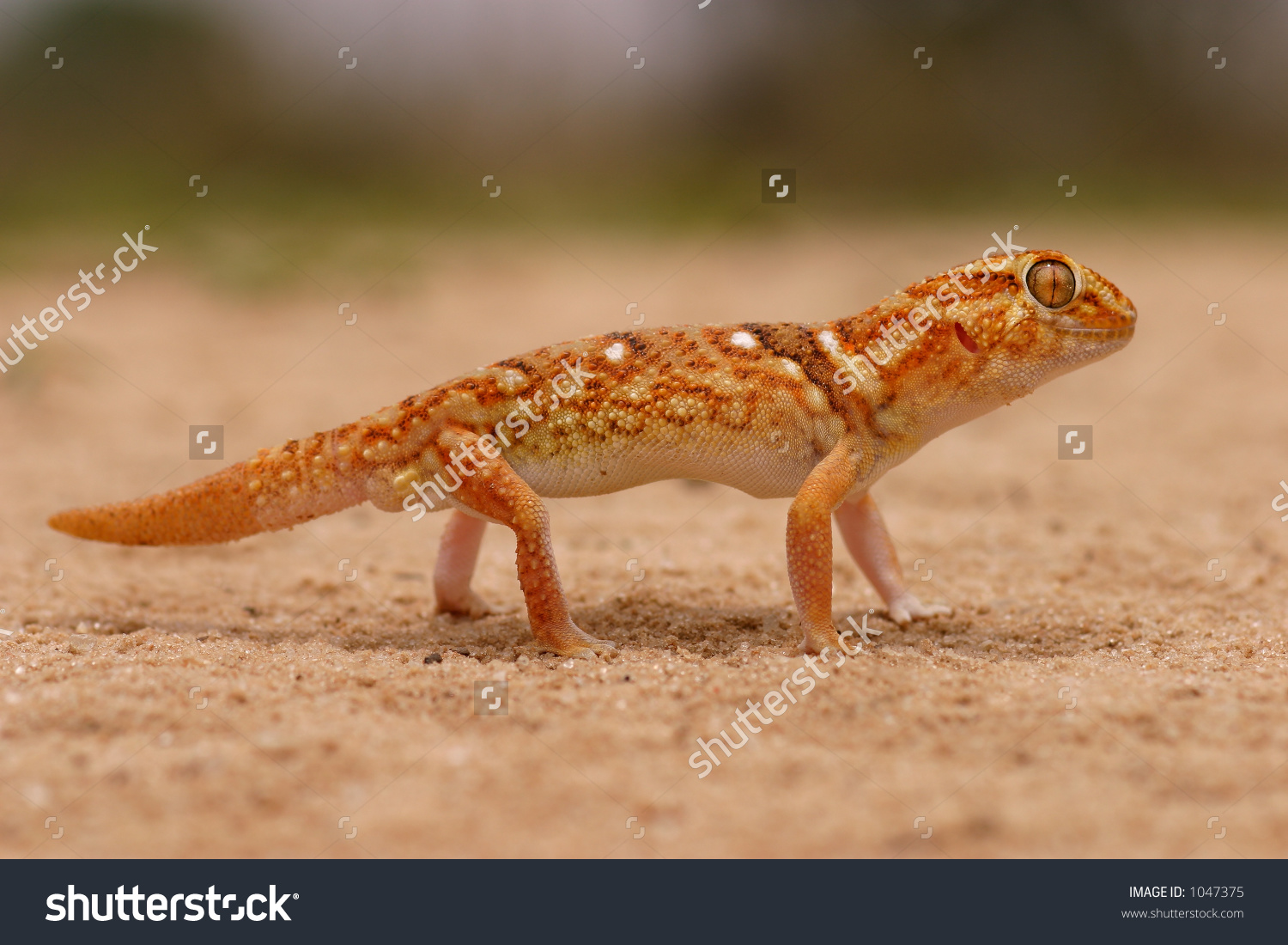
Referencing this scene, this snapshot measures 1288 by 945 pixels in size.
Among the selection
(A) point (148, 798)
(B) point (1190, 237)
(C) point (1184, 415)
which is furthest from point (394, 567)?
(B) point (1190, 237)

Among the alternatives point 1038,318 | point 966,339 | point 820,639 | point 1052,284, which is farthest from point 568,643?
point 1052,284

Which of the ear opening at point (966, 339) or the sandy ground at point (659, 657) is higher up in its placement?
the ear opening at point (966, 339)

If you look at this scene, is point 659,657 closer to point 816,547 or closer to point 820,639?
point 820,639

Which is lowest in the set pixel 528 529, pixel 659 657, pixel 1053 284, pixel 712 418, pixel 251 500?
pixel 659 657

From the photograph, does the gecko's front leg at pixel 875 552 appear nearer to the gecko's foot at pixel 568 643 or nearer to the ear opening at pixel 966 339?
the ear opening at pixel 966 339

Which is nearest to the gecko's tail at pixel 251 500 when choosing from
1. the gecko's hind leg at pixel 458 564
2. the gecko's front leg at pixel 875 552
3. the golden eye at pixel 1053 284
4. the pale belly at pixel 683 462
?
the gecko's hind leg at pixel 458 564

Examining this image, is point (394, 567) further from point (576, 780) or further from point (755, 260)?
point (755, 260)
